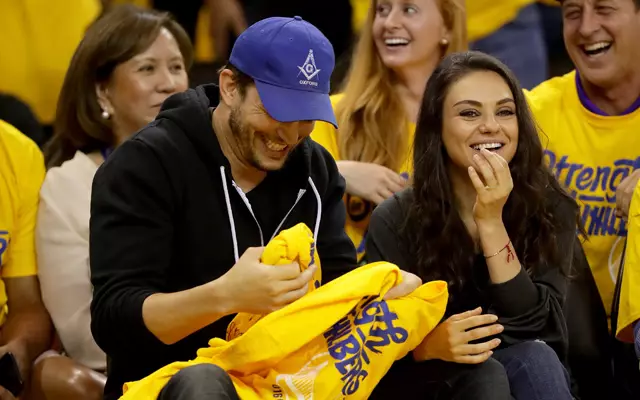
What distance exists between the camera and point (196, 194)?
9.40 ft

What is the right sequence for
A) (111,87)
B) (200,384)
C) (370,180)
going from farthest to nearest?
(111,87) < (370,180) < (200,384)

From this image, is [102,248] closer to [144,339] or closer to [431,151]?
[144,339]

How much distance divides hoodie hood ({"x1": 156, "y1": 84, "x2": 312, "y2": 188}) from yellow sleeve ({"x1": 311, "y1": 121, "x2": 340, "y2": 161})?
37.0 inches

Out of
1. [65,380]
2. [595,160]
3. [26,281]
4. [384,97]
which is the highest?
[384,97]

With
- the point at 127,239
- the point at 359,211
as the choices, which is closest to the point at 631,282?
the point at 359,211

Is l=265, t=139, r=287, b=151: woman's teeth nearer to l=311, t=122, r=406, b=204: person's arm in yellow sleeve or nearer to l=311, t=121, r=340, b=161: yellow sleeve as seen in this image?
l=311, t=122, r=406, b=204: person's arm in yellow sleeve

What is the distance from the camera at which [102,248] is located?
277 cm

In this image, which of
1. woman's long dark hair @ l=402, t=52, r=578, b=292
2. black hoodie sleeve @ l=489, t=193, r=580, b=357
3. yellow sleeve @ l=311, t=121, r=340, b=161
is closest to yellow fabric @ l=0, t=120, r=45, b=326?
yellow sleeve @ l=311, t=121, r=340, b=161

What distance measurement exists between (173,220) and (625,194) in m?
1.36

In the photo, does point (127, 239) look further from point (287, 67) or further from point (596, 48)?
point (596, 48)

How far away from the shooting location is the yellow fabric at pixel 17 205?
3570 mm

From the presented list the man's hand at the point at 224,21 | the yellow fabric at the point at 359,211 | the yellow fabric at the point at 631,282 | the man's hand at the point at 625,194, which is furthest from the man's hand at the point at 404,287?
the man's hand at the point at 224,21

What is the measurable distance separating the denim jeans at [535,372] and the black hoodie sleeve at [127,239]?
35.4 inches

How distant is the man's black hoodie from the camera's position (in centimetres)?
276
